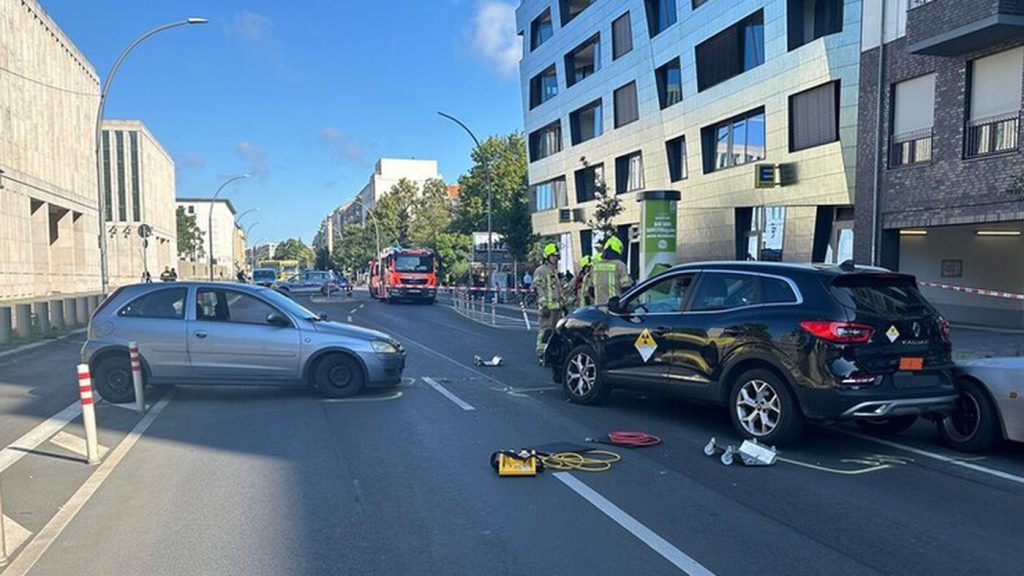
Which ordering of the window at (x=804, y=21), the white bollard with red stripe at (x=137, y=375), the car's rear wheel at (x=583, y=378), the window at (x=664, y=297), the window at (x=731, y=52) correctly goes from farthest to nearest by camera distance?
the window at (x=731, y=52), the window at (x=804, y=21), the car's rear wheel at (x=583, y=378), the white bollard with red stripe at (x=137, y=375), the window at (x=664, y=297)

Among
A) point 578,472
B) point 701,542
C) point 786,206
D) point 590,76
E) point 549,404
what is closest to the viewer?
point 701,542

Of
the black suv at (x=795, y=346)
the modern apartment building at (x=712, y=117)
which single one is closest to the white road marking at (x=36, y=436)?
the black suv at (x=795, y=346)

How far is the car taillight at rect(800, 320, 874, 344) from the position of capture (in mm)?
6414

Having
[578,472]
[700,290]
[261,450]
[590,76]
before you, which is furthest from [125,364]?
[590,76]

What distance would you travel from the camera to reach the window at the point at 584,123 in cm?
3738

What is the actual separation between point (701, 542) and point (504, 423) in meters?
3.61

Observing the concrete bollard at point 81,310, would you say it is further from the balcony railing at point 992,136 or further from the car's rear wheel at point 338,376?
the balcony railing at point 992,136

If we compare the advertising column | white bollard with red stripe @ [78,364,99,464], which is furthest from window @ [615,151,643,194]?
white bollard with red stripe @ [78,364,99,464]

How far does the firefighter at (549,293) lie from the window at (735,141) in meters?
14.8

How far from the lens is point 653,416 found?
27.7ft

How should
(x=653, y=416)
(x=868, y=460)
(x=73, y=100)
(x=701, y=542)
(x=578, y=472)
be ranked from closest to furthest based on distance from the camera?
(x=701, y=542) → (x=578, y=472) → (x=868, y=460) → (x=653, y=416) → (x=73, y=100)

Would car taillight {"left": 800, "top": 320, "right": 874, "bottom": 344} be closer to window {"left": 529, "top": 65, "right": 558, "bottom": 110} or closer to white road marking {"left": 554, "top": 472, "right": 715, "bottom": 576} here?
white road marking {"left": 554, "top": 472, "right": 715, "bottom": 576}

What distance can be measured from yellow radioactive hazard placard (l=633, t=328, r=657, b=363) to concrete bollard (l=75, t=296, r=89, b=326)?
18.4 metres

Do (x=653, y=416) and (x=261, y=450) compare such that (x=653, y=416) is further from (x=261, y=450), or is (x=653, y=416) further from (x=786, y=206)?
(x=786, y=206)
